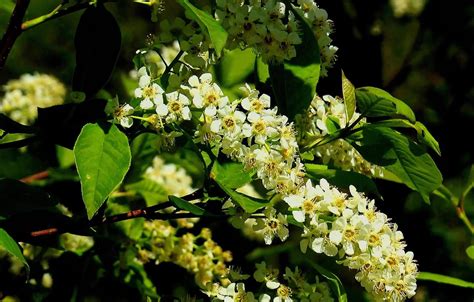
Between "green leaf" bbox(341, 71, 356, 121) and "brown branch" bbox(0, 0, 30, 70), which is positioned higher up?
"brown branch" bbox(0, 0, 30, 70)

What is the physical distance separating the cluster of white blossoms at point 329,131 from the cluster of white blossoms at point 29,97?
0.92 m

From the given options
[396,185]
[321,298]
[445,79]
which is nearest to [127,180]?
[321,298]

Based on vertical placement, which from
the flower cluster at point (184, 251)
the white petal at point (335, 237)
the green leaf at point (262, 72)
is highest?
the green leaf at point (262, 72)

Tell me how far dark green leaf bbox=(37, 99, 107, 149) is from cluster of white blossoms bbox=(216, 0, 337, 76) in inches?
8.9

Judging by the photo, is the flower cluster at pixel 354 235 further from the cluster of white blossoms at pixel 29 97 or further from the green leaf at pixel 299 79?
the cluster of white blossoms at pixel 29 97

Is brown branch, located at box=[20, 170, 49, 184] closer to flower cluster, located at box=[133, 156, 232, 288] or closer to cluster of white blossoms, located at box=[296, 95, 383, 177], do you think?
flower cluster, located at box=[133, 156, 232, 288]

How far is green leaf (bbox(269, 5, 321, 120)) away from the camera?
3.93 feet

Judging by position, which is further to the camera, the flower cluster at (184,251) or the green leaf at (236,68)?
the green leaf at (236,68)

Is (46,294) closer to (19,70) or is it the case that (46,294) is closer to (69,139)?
(69,139)

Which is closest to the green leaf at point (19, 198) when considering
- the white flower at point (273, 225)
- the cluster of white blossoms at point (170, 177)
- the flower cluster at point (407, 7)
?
the white flower at point (273, 225)

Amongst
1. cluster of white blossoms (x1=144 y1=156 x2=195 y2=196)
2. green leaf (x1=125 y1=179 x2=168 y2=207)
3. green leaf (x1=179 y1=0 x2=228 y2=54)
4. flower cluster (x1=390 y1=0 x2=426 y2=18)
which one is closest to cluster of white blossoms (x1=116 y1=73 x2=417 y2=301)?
green leaf (x1=179 y1=0 x2=228 y2=54)

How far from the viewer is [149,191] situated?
1.68 metres

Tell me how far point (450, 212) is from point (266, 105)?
1.08 metres

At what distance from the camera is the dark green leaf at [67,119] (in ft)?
3.80
